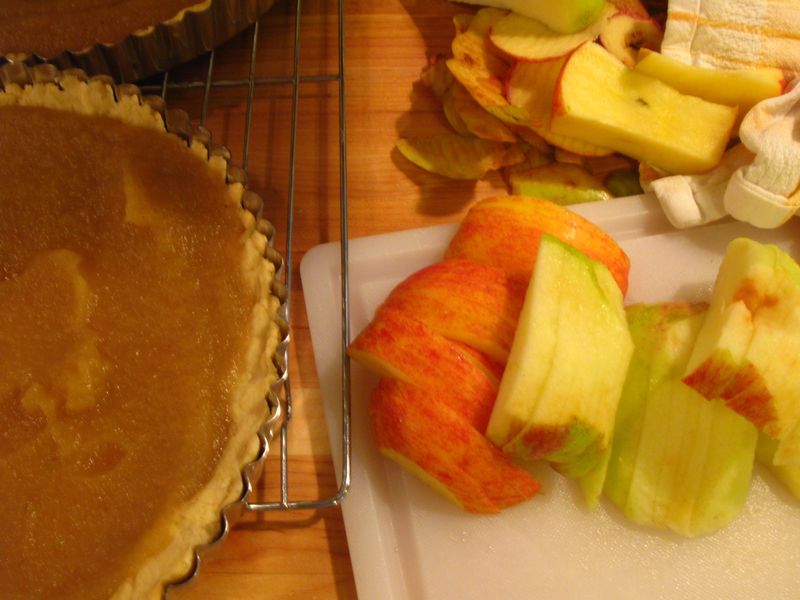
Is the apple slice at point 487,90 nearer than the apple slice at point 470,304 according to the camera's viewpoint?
No

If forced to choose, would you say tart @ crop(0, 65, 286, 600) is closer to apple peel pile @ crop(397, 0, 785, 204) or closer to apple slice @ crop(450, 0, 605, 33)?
apple peel pile @ crop(397, 0, 785, 204)

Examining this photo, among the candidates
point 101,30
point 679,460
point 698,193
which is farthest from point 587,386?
point 101,30

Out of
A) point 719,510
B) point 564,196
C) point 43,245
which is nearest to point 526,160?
point 564,196

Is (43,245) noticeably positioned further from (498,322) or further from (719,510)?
(719,510)

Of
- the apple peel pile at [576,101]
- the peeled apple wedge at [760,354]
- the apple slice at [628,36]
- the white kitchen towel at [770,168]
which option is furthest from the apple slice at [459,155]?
the peeled apple wedge at [760,354]

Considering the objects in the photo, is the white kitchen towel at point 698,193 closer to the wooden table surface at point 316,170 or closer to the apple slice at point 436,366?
the wooden table surface at point 316,170

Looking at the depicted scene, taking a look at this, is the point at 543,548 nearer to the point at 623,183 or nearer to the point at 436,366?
the point at 436,366

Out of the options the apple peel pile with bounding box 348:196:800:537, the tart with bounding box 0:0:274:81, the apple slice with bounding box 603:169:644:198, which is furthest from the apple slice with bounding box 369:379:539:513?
the tart with bounding box 0:0:274:81
